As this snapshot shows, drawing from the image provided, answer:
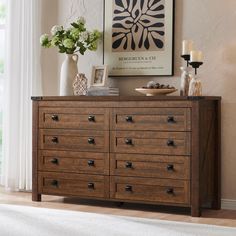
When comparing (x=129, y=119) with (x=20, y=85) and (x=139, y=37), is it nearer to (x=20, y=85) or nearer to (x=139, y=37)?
(x=139, y=37)

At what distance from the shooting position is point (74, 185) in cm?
475

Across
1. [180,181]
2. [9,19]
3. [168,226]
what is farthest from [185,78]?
[9,19]

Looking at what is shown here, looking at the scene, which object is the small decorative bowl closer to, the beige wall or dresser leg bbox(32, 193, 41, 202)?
the beige wall

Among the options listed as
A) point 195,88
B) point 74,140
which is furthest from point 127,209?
point 195,88

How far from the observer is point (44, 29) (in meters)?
5.38

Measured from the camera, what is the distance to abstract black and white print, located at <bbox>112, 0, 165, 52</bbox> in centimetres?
488

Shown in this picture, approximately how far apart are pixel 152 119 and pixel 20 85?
1425 millimetres

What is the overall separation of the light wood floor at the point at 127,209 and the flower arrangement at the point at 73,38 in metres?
1.20

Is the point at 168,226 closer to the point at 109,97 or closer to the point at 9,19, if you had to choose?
the point at 109,97

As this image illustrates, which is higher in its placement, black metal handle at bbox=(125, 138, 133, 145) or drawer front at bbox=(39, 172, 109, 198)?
black metal handle at bbox=(125, 138, 133, 145)

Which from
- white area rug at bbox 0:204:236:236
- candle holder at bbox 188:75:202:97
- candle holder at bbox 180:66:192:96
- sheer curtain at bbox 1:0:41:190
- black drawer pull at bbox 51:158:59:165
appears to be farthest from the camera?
sheer curtain at bbox 1:0:41:190

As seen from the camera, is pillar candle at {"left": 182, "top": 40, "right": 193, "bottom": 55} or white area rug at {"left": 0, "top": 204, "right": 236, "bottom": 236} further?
pillar candle at {"left": 182, "top": 40, "right": 193, "bottom": 55}

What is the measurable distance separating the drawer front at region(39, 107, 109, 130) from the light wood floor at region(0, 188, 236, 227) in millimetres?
593

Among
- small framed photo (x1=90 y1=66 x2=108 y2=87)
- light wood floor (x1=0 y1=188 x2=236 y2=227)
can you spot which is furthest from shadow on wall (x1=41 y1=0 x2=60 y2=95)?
light wood floor (x1=0 y1=188 x2=236 y2=227)
